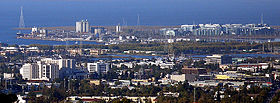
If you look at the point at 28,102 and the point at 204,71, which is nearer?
the point at 28,102

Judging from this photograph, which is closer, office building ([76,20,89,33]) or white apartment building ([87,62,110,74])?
white apartment building ([87,62,110,74])

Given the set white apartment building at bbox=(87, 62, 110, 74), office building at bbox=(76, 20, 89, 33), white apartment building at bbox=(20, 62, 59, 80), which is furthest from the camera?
office building at bbox=(76, 20, 89, 33)

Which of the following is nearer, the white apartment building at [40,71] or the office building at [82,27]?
the white apartment building at [40,71]

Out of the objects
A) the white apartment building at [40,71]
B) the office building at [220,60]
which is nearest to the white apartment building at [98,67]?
the white apartment building at [40,71]

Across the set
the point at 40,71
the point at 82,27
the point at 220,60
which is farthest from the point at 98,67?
the point at 82,27

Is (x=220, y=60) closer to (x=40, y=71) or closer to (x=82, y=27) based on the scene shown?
(x=40, y=71)

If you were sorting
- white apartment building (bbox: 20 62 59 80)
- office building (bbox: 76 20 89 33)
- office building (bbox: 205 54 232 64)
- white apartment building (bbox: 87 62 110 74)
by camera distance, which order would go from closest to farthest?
white apartment building (bbox: 20 62 59 80) → white apartment building (bbox: 87 62 110 74) → office building (bbox: 205 54 232 64) → office building (bbox: 76 20 89 33)

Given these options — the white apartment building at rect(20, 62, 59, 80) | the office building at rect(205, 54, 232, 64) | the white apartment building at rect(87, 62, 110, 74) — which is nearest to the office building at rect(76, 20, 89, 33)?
the office building at rect(205, 54, 232, 64)

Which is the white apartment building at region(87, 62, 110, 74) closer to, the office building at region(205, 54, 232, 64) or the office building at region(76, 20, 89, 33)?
the office building at region(205, 54, 232, 64)

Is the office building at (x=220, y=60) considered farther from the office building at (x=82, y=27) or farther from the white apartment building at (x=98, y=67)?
the office building at (x=82, y=27)

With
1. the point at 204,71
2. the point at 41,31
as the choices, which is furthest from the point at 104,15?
the point at 204,71

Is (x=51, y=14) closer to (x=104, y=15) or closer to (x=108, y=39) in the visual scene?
(x=104, y=15)
